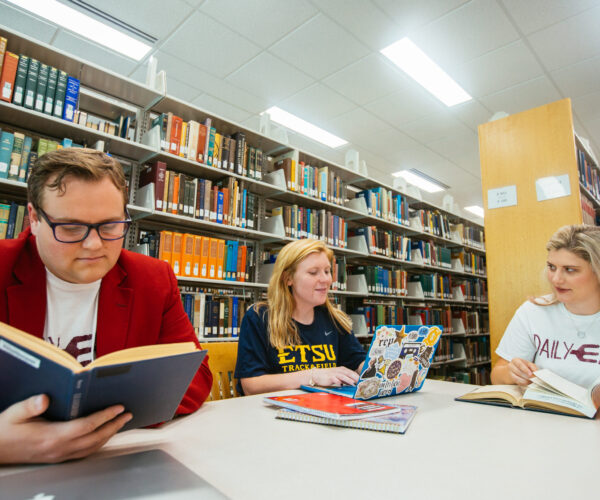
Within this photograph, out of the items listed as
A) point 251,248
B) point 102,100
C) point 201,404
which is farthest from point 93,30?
point 201,404

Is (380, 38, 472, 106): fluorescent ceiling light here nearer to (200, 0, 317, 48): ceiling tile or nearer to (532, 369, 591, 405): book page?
(200, 0, 317, 48): ceiling tile

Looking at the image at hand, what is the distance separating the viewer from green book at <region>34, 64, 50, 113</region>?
1993 mm

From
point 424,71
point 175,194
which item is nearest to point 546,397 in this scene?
point 175,194

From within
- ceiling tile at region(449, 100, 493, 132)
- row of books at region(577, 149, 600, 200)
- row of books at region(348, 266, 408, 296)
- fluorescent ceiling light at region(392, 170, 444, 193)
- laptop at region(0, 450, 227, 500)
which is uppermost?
ceiling tile at region(449, 100, 493, 132)

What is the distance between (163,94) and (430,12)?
204cm

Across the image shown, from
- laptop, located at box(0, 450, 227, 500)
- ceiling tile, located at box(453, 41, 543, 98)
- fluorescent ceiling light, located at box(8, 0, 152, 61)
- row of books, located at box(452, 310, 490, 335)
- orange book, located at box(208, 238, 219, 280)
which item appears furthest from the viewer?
row of books, located at box(452, 310, 490, 335)

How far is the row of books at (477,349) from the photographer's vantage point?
486 centimetres

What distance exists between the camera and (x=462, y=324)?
4781 mm

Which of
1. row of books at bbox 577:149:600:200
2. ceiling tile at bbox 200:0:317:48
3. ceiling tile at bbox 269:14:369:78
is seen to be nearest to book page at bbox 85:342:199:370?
row of books at bbox 577:149:600:200

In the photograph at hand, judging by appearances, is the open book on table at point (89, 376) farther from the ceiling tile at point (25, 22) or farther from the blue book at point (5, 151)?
the ceiling tile at point (25, 22)

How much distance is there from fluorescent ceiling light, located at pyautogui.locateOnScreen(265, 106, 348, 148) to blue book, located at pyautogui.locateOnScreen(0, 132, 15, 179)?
8.94ft

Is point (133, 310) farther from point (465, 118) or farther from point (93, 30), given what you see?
point (465, 118)

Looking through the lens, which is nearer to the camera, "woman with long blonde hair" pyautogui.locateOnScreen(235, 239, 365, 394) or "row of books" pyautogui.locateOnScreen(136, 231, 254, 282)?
"woman with long blonde hair" pyautogui.locateOnScreen(235, 239, 365, 394)

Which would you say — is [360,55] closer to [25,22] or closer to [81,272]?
[25,22]
